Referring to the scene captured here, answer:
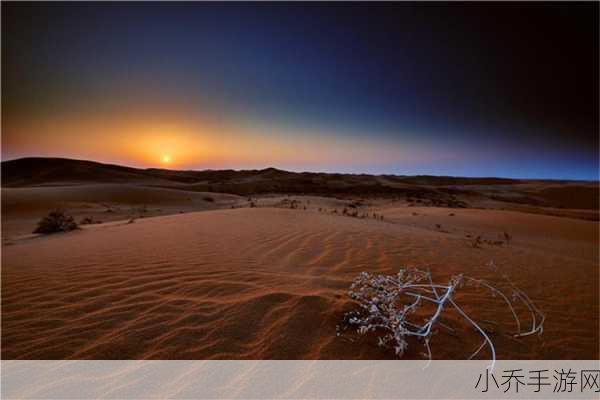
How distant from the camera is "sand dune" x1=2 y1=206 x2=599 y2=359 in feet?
7.39

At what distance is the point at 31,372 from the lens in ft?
6.45

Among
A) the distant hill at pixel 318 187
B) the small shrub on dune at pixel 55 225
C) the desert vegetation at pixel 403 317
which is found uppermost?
the distant hill at pixel 318 187

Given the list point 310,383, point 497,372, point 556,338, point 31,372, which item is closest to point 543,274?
point 556,338

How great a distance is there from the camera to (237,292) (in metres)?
3.11

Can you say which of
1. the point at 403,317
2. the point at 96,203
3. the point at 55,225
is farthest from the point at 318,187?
the point at 403,317

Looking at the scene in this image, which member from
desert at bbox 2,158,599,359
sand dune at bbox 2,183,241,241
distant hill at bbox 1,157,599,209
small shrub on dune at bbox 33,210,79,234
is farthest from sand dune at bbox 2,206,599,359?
distant hill at bbox 1,157,599,209

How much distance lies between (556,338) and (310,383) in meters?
2.46

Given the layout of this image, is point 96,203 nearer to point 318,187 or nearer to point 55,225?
point 55,225

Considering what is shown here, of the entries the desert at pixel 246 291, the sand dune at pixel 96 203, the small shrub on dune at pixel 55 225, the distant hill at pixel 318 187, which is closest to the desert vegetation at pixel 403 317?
the desert at pixel 246 291

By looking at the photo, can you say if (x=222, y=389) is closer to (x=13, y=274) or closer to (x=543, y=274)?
(x=13, y=274)

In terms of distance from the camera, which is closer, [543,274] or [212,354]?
[212,354]

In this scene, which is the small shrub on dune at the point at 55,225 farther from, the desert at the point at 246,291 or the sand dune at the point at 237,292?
the sand dune at the point at 237,292

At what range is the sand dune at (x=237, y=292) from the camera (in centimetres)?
225

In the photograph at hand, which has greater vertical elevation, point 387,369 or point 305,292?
point 305,292
